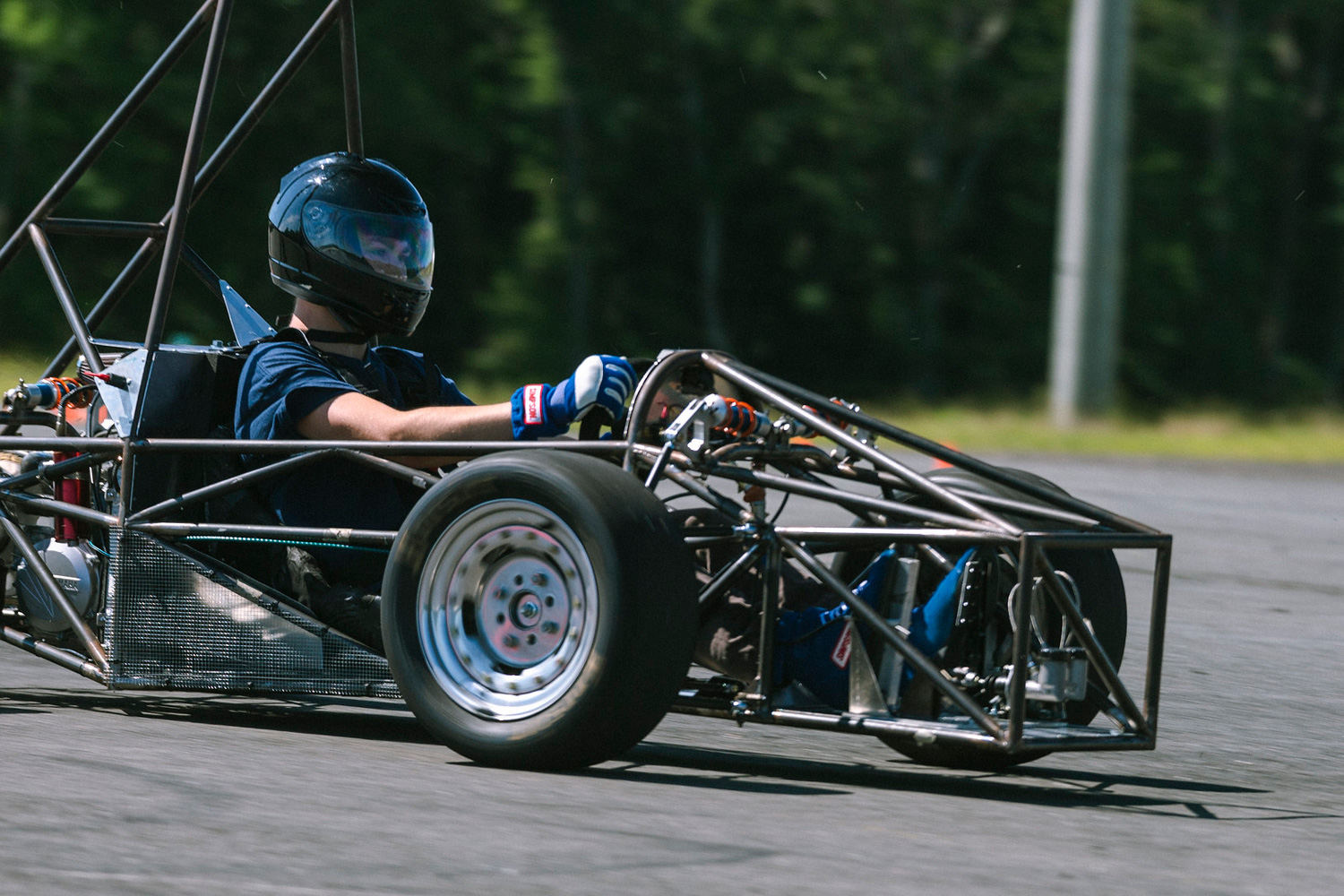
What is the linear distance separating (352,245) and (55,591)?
1231mm

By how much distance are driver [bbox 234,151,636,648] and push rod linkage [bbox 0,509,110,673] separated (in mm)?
611

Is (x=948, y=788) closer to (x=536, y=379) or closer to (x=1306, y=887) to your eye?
(x=1306, y=887)

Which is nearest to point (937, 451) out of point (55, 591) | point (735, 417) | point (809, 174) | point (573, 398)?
point (735, 417)

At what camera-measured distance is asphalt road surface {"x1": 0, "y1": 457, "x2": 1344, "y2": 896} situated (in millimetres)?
3408

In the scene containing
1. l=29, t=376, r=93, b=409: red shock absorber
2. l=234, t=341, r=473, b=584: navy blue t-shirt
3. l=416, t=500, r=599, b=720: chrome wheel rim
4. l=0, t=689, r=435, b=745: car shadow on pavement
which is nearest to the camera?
l=416, t=500, r=599, b=720: chrome wheel rim

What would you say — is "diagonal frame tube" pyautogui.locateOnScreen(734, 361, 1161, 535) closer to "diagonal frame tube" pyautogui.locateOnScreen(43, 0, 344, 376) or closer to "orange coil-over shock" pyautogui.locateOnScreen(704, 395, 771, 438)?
"orange coil-over shock" pyautogui.locateOnScreen(704, 395, 771, 438)

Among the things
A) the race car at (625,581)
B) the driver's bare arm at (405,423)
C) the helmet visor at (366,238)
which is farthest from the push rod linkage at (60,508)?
the helmet visor at (366,238)

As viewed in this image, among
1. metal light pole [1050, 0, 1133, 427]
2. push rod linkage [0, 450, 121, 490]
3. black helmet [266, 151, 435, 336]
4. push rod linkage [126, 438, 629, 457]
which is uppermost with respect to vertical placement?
metal light pole [1050, 0, 1133, 427]

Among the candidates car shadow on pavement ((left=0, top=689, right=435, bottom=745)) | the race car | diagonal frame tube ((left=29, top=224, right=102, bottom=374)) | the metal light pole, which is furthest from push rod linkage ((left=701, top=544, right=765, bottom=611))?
the metal light pole

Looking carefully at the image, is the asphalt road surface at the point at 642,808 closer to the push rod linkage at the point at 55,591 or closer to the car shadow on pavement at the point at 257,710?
the car shadow on pavement at the point at 257,710

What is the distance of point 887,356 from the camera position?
34.8m

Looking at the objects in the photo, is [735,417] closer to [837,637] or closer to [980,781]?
[837,637]

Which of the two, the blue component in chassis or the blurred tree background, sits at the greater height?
the blurred tree background

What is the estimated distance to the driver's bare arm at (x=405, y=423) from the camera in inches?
188
